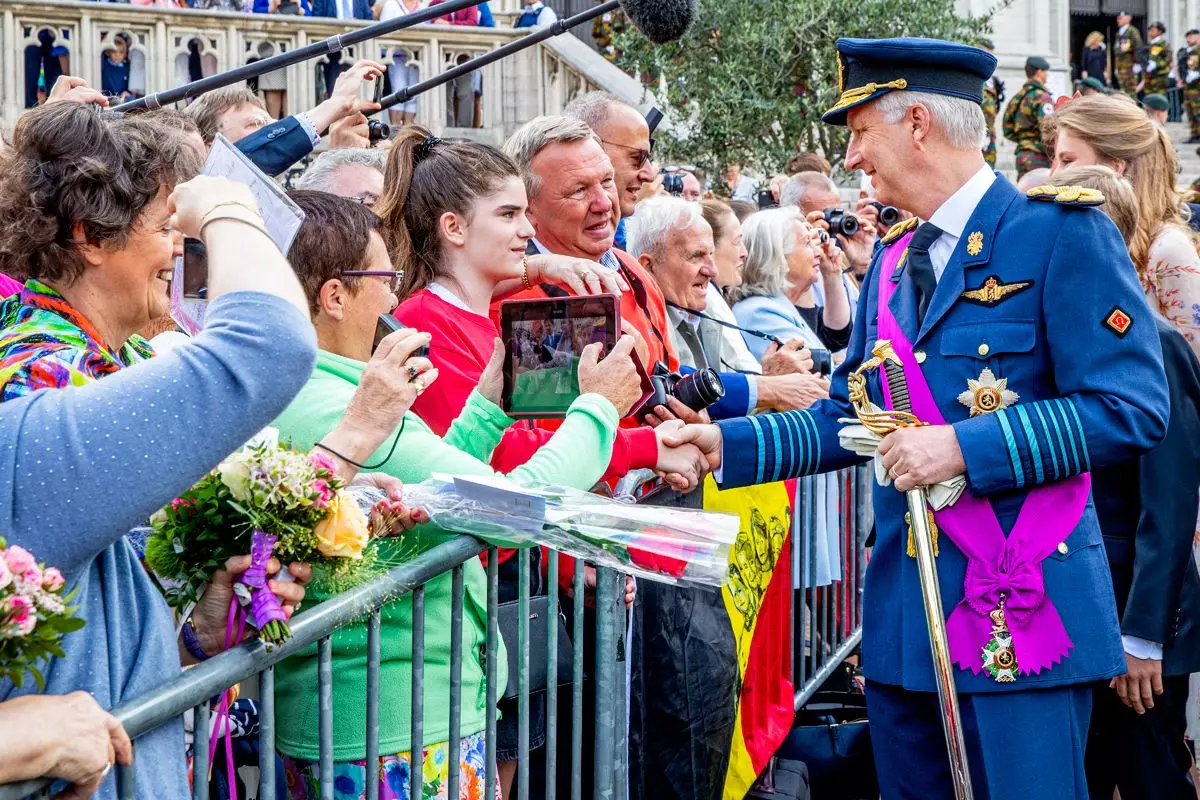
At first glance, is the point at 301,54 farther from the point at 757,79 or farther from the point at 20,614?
the point at 757,79

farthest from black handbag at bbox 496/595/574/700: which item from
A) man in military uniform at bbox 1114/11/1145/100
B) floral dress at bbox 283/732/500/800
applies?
man in military uniform at bbox 1114/11/1145/100

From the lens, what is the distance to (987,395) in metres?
3.13

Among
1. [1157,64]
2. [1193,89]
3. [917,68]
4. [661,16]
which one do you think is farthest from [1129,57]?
[917,68]

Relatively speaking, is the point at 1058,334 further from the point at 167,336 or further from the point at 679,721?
the point at 167,336

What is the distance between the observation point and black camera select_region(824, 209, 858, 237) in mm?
6953

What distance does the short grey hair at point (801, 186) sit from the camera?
27.3 feet

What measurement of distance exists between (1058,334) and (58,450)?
217cm

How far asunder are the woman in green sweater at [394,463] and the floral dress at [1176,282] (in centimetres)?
226

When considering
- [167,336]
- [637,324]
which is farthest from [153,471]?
[637,324]

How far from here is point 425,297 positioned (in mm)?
3480

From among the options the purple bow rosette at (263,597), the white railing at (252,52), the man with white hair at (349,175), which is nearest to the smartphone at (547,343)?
the purple bow rosette at (263,597)

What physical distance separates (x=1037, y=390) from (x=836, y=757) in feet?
6.51

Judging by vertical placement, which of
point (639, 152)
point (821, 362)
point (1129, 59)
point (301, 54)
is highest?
point (1129, 59)

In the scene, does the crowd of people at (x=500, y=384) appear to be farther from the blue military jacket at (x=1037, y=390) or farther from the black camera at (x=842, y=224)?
the black camera at (x=842, y=224)
